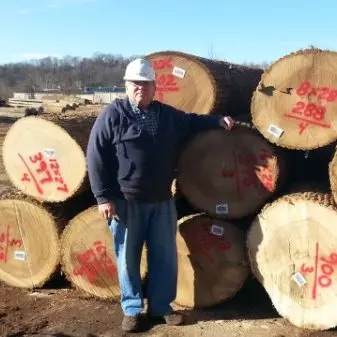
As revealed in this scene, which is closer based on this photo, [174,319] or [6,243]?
[174,319]

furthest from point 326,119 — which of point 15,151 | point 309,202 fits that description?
point 15,151

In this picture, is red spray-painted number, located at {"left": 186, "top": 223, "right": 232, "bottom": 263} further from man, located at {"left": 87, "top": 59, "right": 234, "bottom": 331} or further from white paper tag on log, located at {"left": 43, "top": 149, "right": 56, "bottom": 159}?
white paper tag on log, located at {"left": 43, "top": 149, "right": 56, "bottom": 159}

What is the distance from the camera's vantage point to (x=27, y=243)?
17.6 feet

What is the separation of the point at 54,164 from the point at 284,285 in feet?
7.14

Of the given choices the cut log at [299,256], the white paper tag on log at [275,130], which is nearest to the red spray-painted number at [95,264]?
the cut log at [299,256]

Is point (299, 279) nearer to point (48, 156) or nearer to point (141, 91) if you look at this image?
point (141, 91)

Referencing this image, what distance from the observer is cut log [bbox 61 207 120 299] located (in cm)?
495

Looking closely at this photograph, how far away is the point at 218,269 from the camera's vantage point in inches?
186

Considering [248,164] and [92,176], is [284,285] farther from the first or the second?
[92,176]

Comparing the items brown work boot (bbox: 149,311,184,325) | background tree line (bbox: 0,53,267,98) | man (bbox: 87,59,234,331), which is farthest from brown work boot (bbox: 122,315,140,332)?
background tree line (bbox: 0,53,267,98)

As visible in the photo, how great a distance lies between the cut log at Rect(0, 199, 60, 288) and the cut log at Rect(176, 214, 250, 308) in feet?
4.03

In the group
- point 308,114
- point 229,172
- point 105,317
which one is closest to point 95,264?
point 105,317

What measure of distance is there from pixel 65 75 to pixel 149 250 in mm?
92503

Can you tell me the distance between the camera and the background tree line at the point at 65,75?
273 feet
